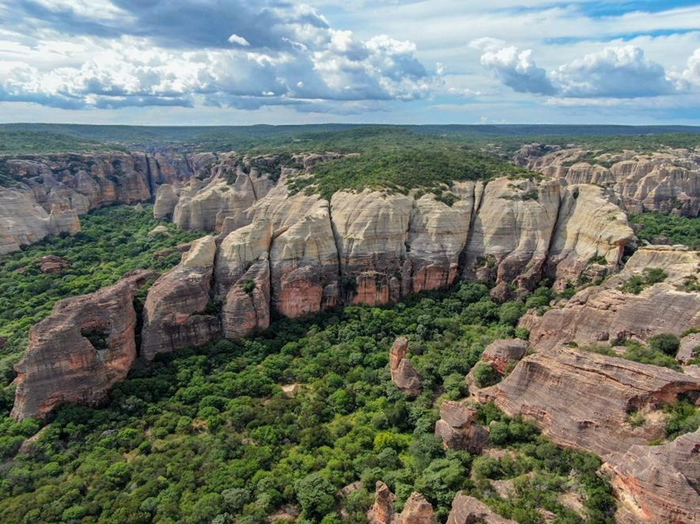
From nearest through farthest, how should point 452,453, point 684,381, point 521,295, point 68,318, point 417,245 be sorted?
point 684,381, point 452,453, point 68,318, point 521,295, point 417,245

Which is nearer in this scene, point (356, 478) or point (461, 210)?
point (356, 478)

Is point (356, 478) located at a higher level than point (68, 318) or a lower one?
lower

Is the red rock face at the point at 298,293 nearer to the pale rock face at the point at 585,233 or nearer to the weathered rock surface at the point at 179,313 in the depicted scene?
the weathered rock surface at the point at 179,313

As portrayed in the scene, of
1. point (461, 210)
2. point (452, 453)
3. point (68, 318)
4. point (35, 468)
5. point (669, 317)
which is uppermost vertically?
point (461, 210)

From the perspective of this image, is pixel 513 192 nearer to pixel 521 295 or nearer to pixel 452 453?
pixel 521 295

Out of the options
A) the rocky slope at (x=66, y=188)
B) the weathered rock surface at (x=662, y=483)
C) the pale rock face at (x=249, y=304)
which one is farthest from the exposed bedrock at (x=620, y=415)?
the rocky slope at (x=66, y=188)

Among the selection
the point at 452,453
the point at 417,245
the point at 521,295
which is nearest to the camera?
the point at 452,453

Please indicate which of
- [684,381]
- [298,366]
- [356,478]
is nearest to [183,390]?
[298,366]
